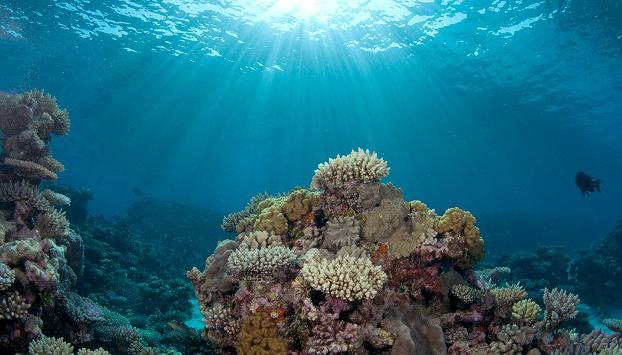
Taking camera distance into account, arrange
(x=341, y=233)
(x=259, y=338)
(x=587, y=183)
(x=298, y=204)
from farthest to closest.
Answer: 1. (x=587, y=183)
2. (x=298, y=204)
3. (x=341, y=233)
4. (x=259, y=338)

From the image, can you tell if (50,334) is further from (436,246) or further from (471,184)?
(471,184)

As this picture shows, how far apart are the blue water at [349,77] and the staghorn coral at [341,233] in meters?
23.3

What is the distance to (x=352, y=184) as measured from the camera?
23.6 feet

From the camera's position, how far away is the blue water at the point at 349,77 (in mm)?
27719

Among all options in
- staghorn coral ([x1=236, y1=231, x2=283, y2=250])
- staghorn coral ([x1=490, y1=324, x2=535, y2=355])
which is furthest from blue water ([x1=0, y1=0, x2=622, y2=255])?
staghorn coral ([x1=490, y1=324, x2=535, y2=355])

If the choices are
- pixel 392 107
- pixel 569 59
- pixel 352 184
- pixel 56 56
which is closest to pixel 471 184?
pixel 392 107

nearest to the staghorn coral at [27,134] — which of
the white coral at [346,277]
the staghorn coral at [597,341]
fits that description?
the white coral at [346,277]

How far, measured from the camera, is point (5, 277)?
6.23 m

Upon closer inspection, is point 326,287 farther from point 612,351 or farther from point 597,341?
point 597,341

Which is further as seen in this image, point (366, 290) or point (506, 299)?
point (506, 299)

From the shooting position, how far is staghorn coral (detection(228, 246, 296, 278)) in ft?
19.1

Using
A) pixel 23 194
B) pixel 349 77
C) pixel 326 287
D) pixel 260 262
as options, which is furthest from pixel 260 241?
pixel 349 77

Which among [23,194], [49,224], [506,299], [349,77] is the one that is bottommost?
[506,299]

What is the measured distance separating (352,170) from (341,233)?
4.28ft
